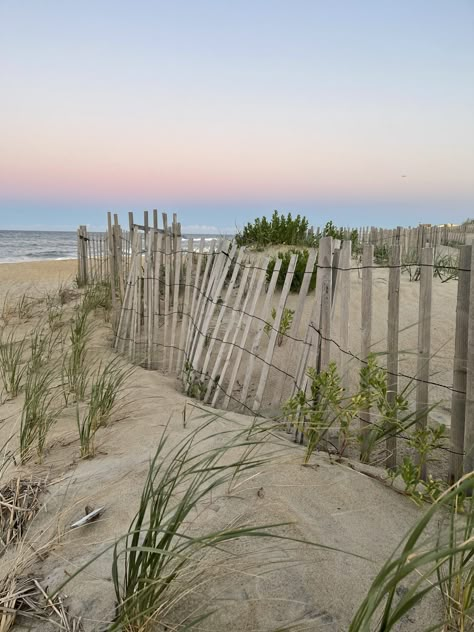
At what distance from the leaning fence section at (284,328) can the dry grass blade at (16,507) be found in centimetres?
144

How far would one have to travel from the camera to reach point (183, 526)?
2000mm

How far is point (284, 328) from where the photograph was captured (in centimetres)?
373

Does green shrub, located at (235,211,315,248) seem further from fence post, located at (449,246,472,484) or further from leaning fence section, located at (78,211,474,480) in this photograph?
fence post, located at (449,246,472,484)

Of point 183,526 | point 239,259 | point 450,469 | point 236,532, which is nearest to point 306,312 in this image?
point 239,259

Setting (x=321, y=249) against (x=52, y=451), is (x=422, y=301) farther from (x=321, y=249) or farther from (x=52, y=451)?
(x=52, y=451)

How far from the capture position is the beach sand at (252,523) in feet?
5.41

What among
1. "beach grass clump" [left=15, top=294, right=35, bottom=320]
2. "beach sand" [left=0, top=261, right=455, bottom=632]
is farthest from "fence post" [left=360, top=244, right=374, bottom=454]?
"beach grass clump" [left=15, top=294, right=35, bottom=320]

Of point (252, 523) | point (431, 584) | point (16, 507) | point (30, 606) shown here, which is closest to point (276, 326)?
point (252, 523)

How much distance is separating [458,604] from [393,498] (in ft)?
2.68

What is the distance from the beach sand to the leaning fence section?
1.54 ft

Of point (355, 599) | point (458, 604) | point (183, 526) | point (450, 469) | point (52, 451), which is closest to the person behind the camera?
point (458, 604)

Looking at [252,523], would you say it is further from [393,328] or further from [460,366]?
[393,328]

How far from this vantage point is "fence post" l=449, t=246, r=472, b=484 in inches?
97.2

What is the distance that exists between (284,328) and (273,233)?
624cm
